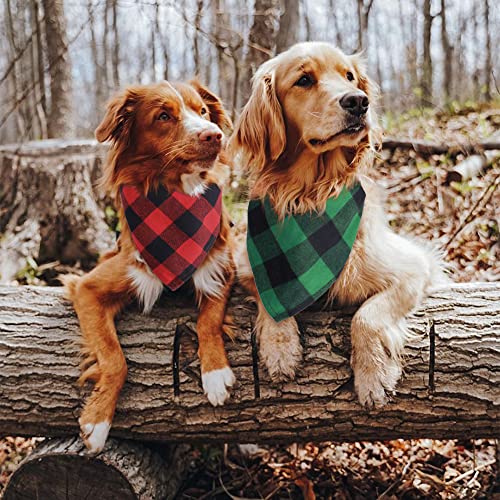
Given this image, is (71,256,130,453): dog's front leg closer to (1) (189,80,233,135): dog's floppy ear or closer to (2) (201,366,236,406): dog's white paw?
(2) (201,366,236,406): dog's white paw

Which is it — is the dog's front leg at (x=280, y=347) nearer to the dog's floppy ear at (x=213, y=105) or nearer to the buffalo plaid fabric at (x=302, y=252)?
the buffalo plaid fabric at (x=302, y=252)

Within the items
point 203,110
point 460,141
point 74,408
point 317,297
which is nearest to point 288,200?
point 317,297

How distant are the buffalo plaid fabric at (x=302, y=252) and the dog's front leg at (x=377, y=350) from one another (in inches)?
11.6

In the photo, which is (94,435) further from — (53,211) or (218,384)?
(53,211)

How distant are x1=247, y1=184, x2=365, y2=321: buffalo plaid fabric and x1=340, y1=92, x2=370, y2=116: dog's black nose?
1.77 ft

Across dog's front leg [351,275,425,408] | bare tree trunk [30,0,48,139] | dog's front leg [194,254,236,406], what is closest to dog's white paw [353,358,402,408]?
dog's front leg [351,275,425,408]

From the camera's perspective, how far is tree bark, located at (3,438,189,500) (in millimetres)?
2773

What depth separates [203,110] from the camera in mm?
Result: 3266

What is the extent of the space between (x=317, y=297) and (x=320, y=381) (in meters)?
0.43

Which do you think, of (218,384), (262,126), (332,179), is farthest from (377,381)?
(262,126)

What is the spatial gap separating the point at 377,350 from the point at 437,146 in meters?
4.41

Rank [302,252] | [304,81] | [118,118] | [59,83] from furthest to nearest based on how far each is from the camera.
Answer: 1. [59,83]
2. [118,118]
3. [302,252]
4. [304,81]

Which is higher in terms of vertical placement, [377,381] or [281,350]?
[281,350]

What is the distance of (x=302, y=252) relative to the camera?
2.97m
